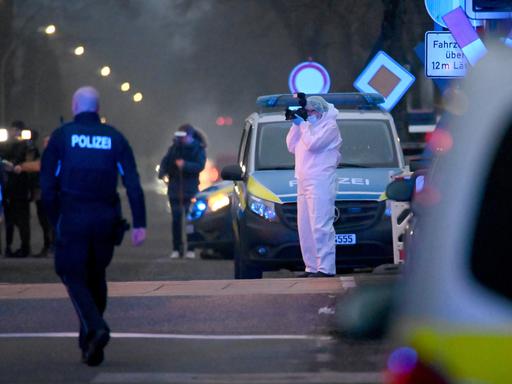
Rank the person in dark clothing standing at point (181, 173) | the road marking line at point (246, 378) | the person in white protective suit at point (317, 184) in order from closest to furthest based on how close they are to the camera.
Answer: the road marking line at point (246, 378) < the person in white protective suit at point (317, 184) < the person in dark clothing standing at point (181, 173)

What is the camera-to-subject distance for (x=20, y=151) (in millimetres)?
21969

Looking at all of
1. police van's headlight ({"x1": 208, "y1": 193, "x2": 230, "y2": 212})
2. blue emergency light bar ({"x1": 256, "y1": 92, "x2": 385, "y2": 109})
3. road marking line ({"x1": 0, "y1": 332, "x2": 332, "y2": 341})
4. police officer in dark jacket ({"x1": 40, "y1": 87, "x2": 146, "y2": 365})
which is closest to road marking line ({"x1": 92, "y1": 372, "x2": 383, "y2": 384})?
police officer in dark jacket ({"x1": 40, "y1": 87, "x2": 146, "y2": 365})

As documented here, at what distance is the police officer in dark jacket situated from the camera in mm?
9125

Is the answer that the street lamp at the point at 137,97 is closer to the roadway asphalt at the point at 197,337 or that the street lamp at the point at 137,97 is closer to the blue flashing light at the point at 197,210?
the blue flashing light at the point at 197,210

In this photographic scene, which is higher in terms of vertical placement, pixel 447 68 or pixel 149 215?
pixel 447 68

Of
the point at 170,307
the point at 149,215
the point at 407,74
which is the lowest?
the point at 149,215

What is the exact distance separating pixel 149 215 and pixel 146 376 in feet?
118

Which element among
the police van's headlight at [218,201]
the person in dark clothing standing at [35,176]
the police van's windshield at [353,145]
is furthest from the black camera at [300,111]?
the person in dark clothing standing at [35,176]

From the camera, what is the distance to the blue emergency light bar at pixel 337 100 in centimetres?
1631

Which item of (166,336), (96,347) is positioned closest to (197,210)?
(166,336)

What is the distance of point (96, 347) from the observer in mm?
8961

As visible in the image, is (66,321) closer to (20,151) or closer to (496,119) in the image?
(496,119)

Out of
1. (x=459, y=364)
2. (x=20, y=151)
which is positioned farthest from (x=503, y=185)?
(x=20, y=151)

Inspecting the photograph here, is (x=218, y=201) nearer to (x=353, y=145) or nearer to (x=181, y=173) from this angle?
(x=181, y=173)
